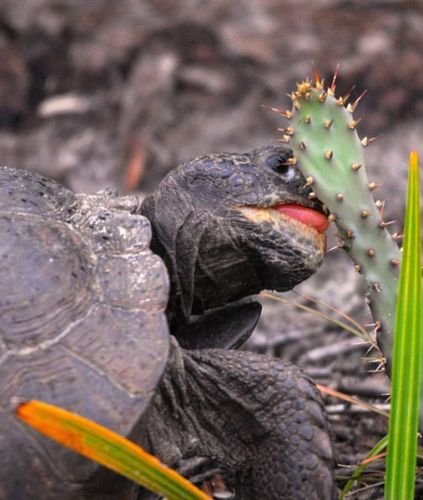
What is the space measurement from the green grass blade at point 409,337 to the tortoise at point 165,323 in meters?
0.44

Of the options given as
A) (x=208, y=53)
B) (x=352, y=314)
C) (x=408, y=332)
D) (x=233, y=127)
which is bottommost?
(x=408, y=332)

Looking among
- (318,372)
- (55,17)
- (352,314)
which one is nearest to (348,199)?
(318,372)

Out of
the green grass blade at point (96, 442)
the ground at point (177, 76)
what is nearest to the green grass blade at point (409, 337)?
the green grass blade at point (96, 442)

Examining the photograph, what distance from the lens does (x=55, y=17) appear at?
8.44m

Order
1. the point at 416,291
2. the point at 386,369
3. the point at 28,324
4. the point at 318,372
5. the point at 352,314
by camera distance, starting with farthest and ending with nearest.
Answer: the point at 352,314 < the point at 318,372 < the point at 386,369 < the point at 28,324 < the point at 416,291

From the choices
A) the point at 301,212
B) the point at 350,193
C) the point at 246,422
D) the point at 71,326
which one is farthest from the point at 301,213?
the point at 71,326

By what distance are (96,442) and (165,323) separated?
513 millimetres

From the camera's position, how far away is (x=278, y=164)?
3088 mm

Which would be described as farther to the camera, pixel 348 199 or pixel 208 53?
pixel 208 53

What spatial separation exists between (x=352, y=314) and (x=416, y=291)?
3009mm

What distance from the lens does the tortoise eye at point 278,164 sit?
3.08m

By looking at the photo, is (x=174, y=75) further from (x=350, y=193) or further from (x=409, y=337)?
(x=409, y=337)

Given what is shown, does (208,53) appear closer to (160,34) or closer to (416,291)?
(160,34)

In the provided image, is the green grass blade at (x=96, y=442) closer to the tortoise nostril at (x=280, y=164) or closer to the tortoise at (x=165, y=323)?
the tortoise at (x=165, y=323)
